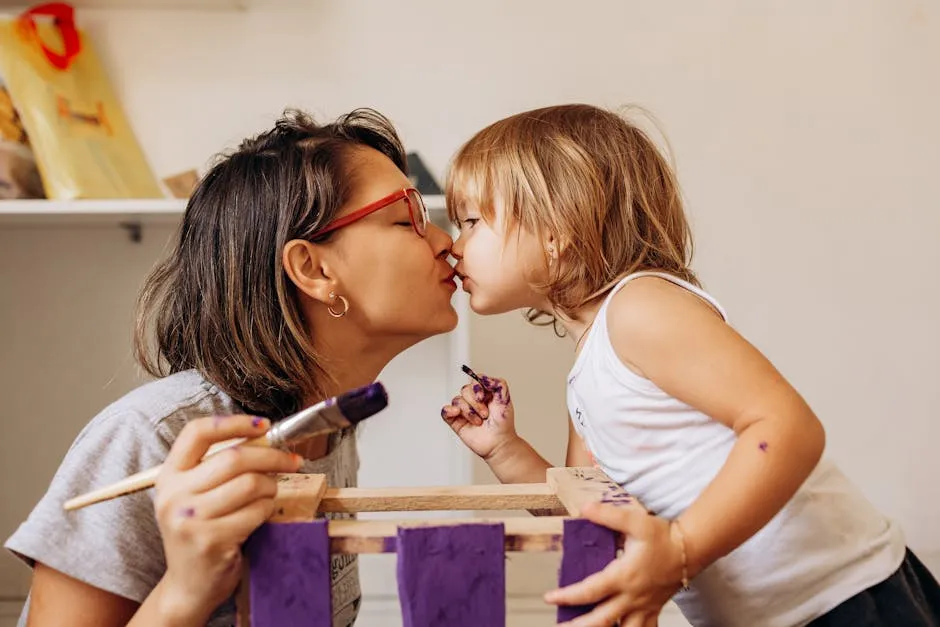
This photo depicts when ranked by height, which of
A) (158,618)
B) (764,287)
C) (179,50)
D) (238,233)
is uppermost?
(179,50)

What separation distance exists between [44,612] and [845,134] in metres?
1.80

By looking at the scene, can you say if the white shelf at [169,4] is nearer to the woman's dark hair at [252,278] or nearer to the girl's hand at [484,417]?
the woman's dark hair at [252,278]

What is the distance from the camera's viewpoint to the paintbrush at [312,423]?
0.70 m

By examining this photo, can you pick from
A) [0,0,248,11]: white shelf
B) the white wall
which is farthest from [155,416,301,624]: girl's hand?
[0,0,248,11]: white shelf

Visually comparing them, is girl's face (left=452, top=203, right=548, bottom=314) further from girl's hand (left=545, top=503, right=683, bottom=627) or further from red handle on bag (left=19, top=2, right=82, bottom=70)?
red handle on bag (left=19, top=2, right=82, bottom=70)

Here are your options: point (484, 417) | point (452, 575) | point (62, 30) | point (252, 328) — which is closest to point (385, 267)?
point (252, 328)

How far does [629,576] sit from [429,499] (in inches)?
9.2

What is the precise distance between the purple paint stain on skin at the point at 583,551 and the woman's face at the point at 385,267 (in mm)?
490

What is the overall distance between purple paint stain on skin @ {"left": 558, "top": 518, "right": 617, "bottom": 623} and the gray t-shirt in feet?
1.39

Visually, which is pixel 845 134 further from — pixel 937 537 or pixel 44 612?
pixel 44 612

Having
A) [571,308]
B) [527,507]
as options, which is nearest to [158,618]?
[527,507]

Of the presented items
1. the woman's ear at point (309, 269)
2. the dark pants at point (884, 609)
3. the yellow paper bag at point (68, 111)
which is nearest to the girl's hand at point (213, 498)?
the woman's ear at point (309, 269)

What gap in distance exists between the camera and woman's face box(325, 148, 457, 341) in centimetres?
113

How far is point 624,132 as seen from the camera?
125 centimetres
